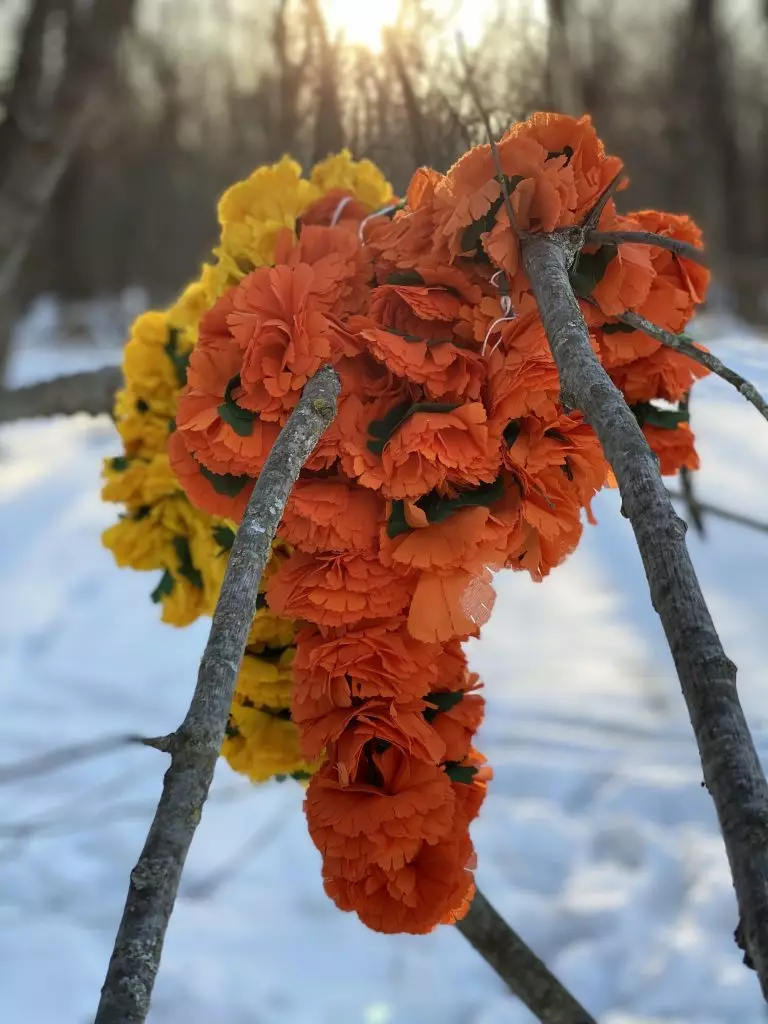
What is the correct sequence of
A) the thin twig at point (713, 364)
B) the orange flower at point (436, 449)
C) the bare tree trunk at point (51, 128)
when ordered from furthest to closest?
the bare tree trunk at point (51, 128)
the orange flower at point (436, 449)
the thin twig at point (713, 364)

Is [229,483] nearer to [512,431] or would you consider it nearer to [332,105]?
[512,431]

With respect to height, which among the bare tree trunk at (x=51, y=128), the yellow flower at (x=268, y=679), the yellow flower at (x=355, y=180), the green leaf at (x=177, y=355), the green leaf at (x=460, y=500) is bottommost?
the yellow flower at (x=268, y=679)

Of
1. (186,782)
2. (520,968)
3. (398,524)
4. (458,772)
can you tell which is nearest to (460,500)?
(398,524)

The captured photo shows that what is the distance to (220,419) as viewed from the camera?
692 millimetres

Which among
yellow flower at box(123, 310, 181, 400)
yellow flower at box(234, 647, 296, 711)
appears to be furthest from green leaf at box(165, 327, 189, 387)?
yellow flower at box(234, 647, 296, 711)

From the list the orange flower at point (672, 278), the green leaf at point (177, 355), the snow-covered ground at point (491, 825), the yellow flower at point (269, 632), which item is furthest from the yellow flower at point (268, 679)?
the snow-covered ground at point (491, 825)

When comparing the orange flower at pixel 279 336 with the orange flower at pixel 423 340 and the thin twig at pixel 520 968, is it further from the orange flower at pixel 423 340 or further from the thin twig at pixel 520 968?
the thin twig at pixel 520 968

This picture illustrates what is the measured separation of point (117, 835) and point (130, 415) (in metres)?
1.00

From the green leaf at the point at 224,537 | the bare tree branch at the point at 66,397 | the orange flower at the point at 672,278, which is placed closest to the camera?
the orange flower at the point at 672,278

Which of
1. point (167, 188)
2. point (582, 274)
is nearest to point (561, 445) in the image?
point (582, 274)

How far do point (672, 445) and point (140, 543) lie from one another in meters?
0.58

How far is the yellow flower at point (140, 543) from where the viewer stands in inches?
39.6

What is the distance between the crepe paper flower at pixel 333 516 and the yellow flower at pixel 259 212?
269mm

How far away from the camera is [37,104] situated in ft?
7.38
